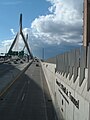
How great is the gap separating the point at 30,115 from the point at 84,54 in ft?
41.8

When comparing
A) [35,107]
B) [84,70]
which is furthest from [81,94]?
[35,107]

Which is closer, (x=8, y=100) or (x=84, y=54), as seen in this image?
(x=84, y=54)

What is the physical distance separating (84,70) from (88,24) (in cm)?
2204

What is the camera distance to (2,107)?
29641mm

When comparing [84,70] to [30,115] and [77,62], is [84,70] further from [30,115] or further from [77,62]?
[30,115]

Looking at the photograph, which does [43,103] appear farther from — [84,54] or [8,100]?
[84,54]

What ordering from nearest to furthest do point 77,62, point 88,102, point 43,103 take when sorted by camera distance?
point 88,102, point 77,62, point 43,103

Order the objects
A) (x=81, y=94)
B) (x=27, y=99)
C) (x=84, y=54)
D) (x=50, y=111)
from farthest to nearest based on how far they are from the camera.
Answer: (x=27, y=99) → (x=50, y=111) → (x=84, y=54) → (x=81, y=94)

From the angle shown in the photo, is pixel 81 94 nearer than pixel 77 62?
Yes

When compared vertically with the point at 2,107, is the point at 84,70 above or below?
above

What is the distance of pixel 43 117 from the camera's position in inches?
981

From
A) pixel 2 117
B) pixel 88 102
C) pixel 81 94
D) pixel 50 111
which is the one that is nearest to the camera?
pixel 88 102

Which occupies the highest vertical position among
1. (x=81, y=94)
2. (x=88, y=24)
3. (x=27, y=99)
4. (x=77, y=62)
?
(x=88, y=24)

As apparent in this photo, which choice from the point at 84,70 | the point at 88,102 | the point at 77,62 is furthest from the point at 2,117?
the point at 88,102
